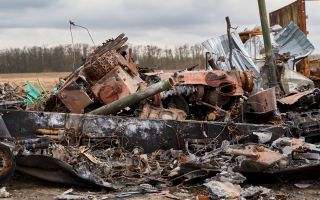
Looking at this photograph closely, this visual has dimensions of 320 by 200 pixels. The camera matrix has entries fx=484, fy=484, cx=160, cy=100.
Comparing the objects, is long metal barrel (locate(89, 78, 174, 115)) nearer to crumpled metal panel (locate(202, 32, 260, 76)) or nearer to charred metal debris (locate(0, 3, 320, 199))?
charred metal debris (locate(0, 3, 320, 199))

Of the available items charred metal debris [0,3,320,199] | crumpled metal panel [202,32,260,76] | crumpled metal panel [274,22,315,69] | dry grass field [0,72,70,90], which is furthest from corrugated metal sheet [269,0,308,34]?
dry grass field [0,72,70,90]

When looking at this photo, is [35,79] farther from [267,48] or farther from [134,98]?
[134,98]

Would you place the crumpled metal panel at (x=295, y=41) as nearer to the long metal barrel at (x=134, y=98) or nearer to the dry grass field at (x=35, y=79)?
the long metal barrel at (x=134, y=98)

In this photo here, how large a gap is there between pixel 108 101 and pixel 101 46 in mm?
1492

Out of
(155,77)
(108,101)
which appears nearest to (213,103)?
(155,77)

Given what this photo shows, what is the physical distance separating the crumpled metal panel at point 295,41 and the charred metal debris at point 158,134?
4.66 meters

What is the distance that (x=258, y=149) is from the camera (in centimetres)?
670

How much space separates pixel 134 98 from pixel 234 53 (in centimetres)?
786

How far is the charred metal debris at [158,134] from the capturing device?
251 inches

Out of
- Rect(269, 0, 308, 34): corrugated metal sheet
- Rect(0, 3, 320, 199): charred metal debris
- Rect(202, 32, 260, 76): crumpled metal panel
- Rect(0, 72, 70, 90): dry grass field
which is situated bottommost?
Rect(0, 3, 320, 199): charred metal debris

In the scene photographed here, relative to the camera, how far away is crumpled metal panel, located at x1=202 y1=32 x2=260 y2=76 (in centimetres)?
1491

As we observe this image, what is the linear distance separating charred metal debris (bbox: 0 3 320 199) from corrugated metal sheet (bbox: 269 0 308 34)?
5312 millimetres

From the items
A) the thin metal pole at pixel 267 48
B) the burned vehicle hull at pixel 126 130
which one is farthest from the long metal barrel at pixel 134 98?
the thin metal pole at pixel 267 48

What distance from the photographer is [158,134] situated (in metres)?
8.06
